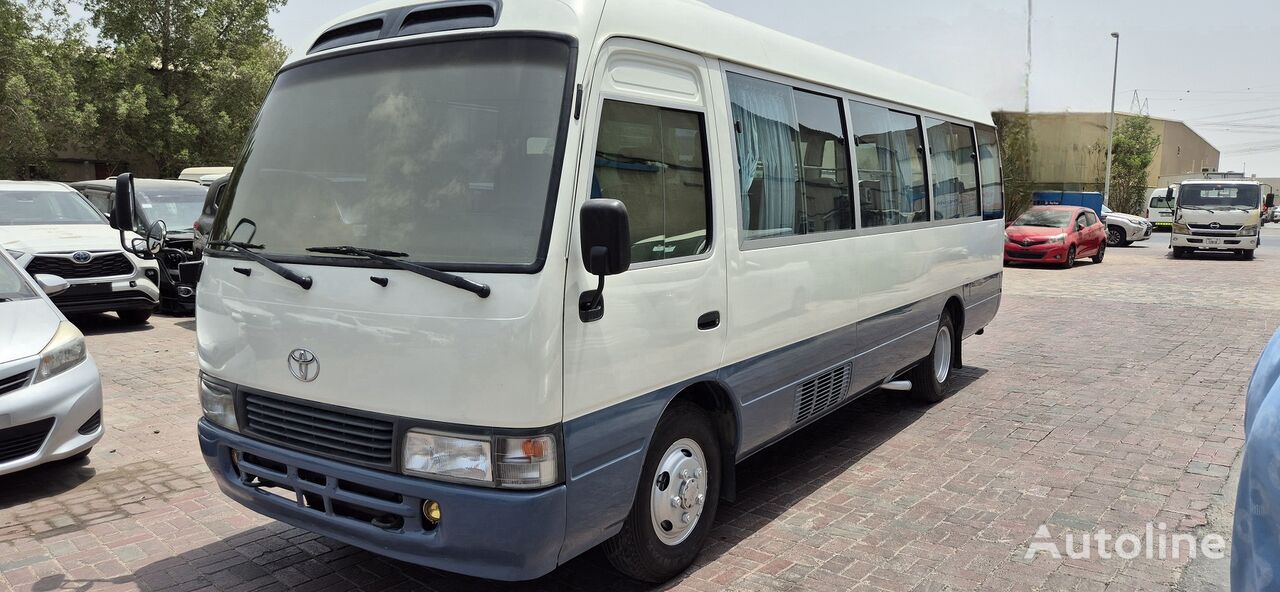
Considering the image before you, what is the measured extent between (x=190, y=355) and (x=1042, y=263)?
1947 cm

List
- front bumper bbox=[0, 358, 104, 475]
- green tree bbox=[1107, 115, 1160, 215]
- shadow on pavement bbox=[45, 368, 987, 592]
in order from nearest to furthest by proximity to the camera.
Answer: shadow on pavement bbox=[45, 368, 987, 592] < front bumper bbox=[0, 358, 104, 475] < green tree bbox=[1107, 115, 1160, 215]

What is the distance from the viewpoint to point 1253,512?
2.02 metres

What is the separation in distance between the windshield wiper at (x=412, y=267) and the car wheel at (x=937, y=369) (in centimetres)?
516

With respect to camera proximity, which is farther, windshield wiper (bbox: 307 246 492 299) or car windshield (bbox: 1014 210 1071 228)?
car windshield (bbox: 1014 210 1071 228)

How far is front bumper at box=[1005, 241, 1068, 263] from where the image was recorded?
21.5m

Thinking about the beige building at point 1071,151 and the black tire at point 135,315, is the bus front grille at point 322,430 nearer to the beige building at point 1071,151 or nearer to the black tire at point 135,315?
the black tire at point 135,315

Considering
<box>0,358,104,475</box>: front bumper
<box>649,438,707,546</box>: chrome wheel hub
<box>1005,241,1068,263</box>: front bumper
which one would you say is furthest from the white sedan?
<box>1005,241,1068,263</box>: front bumper

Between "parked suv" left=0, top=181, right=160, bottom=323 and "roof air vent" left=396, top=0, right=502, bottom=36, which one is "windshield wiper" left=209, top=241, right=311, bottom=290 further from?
"parked suv" left=0, top=181, right=160, bottom=323

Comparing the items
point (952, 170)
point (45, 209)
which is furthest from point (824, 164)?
point (45, 209)

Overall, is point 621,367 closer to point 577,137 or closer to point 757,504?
point 577,137

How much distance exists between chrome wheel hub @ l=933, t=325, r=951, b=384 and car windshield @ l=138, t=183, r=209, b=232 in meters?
10.9

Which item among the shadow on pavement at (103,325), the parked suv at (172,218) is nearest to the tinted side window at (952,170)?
the parked suv at (172,218)

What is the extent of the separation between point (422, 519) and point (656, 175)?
66.4 inches

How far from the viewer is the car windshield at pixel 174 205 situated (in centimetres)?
1338
